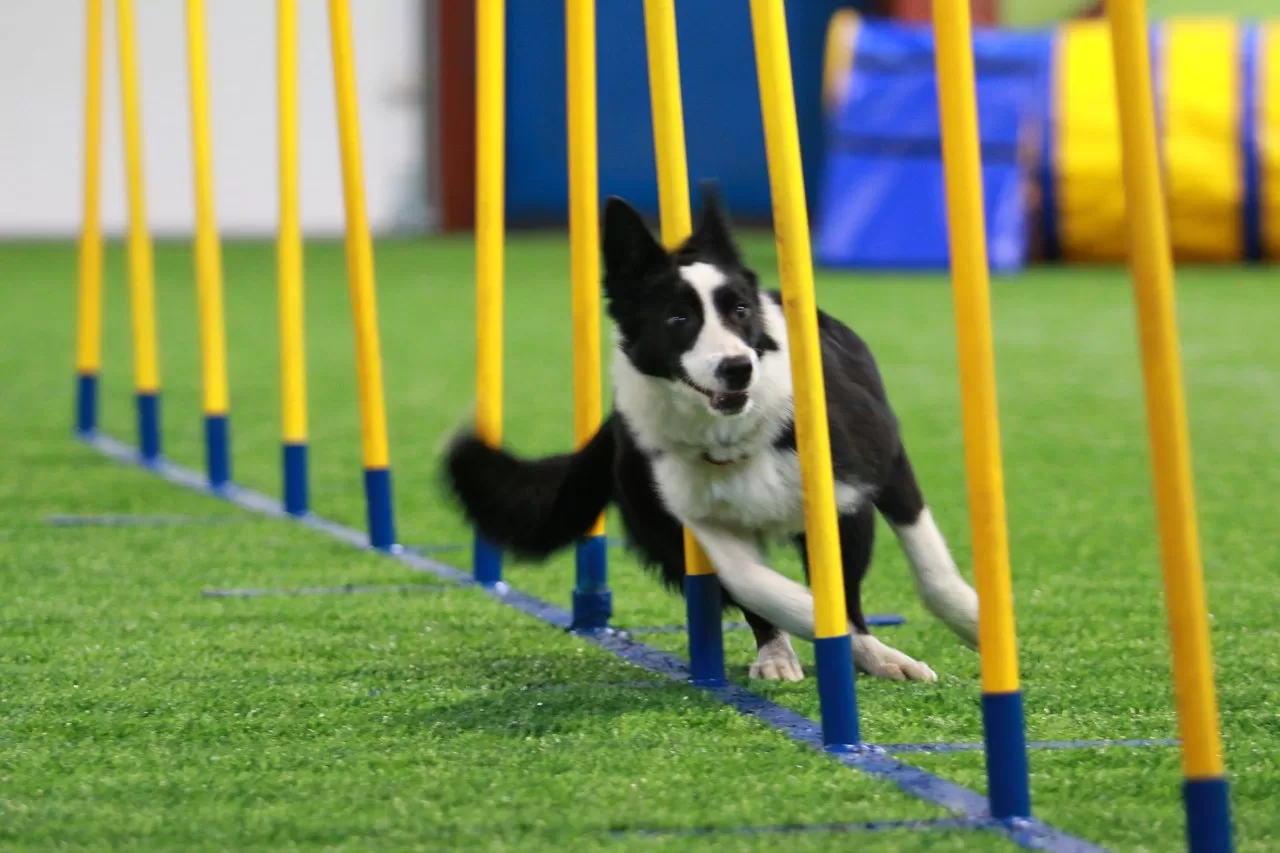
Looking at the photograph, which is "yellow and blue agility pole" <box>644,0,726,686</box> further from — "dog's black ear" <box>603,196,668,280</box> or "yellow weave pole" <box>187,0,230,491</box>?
"yellow weave pole" <box>187,0,230,491</box>

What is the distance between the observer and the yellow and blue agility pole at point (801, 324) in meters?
2.60

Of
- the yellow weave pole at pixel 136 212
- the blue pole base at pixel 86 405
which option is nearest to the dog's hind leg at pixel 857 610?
the yellow weave pole at pixel 136 212

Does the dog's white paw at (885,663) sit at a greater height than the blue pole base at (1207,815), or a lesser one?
lesser

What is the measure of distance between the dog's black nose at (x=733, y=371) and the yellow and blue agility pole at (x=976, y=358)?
0.69 metres

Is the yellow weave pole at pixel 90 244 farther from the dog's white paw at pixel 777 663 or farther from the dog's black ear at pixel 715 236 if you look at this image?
the dog's white paw at pixel 777 663

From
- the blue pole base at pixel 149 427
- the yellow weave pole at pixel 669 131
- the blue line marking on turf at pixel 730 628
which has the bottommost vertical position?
the blue line marking on turf at pixel 730 628

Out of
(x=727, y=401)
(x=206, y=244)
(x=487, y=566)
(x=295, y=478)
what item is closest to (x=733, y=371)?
(x=727, y=401)

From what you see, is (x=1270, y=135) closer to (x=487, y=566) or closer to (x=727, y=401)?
(x=487, y=566)

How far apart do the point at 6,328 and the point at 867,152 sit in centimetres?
546

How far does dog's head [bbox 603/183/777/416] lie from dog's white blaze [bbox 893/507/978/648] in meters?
0.45

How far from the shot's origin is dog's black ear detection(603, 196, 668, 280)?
9.99 feet

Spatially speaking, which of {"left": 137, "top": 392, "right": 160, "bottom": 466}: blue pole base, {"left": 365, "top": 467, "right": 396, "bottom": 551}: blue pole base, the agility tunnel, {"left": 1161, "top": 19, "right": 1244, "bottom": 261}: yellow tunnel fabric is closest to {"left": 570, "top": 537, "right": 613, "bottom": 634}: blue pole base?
{"left": 365, "top": 467, "right": 396, "bottom": 551}: blue pole base

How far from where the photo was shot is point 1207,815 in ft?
6.59

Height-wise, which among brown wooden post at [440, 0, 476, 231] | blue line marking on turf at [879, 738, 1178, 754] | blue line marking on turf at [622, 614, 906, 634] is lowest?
blue line marking on turf at [622, 614, 906, 634]
